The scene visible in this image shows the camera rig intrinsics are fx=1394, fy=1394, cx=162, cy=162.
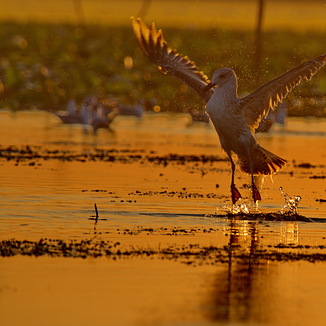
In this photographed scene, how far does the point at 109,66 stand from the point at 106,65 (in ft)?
2.58

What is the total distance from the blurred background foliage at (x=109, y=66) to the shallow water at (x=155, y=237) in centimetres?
1576

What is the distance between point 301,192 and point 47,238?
21.8 ft

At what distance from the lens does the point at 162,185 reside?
19859 mm

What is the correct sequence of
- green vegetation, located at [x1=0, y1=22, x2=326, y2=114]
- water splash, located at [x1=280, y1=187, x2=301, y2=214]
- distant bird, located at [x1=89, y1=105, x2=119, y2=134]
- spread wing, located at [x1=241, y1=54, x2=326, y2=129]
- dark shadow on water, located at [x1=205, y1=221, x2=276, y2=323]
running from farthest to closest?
green vegetation, located at [x1=0, y1=22, x2=326, y2=114] → distant bird, located at [x1=89, y1=105, x2=119, y2=134] → spread wing, located at [x1=241, y1=54, x2=326, y2=129] → water splash, located at [x1=280, y1=187, x2=301, y2=214] → dark shadow on water, located at [x1=205, y1=221, x2=276, y2=323]

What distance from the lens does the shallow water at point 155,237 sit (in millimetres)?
10359

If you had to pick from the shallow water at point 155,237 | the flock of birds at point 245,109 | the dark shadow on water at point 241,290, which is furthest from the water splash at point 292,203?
the dark shadow on water at point 241,290

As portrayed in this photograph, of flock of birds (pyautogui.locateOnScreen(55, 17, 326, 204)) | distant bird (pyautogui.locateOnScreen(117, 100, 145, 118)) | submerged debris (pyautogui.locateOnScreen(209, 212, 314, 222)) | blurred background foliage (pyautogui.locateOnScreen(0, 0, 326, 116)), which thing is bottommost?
submerged debris (pyautogui.locateOnScreen(209, 212, 314, 222))

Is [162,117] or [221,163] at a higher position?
[162,117]

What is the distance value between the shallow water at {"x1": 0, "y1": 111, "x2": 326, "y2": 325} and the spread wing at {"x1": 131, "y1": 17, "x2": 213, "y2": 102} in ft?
4.82

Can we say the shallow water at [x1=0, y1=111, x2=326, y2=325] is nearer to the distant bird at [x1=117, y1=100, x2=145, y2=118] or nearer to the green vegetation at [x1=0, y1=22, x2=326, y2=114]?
the distant bird at [x1=117, y1=100, x2=145, y2=118]

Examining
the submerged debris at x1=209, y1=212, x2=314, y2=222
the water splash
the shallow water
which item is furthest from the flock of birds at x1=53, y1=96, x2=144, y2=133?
the submerged debris at x1=209, y1=212, x2=314, y2=222

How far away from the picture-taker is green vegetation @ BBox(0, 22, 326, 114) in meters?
42.8

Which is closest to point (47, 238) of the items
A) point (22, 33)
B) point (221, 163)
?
point (221, 163)

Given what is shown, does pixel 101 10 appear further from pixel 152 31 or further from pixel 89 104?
pixel 152 31
